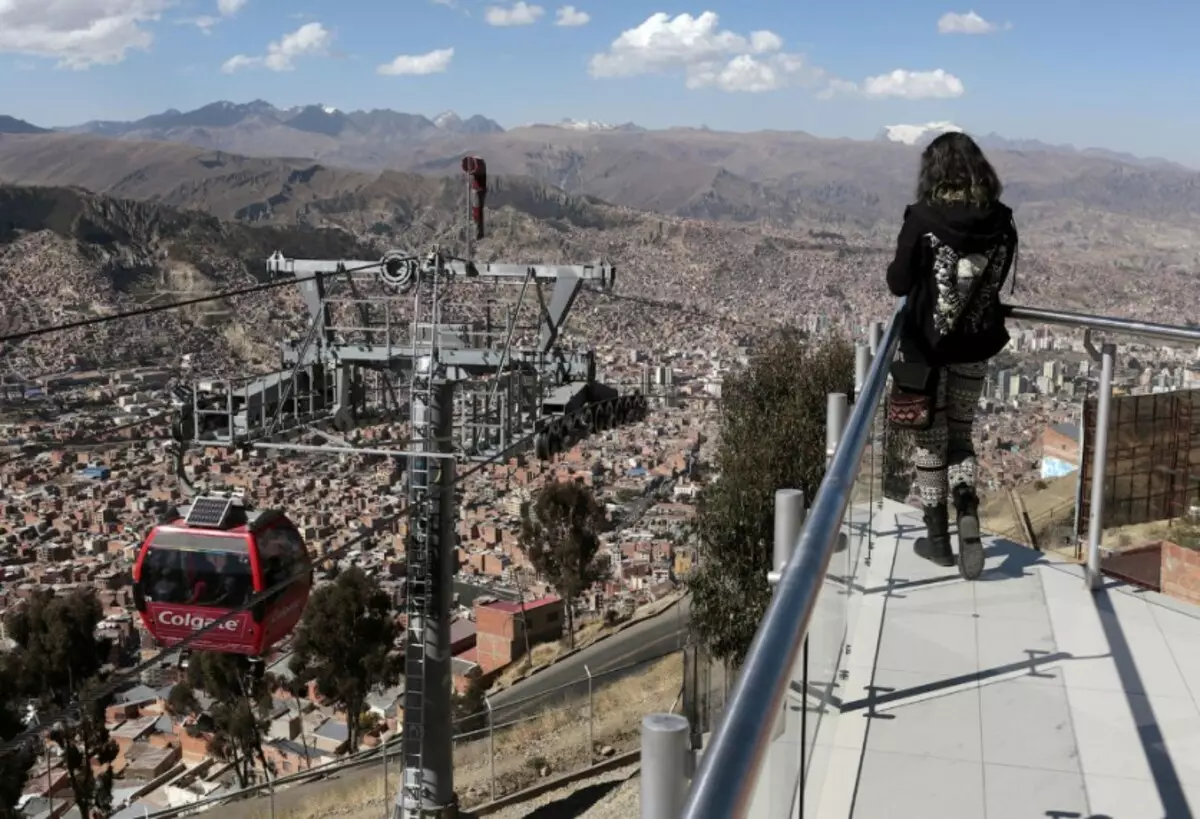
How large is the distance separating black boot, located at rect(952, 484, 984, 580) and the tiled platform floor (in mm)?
39

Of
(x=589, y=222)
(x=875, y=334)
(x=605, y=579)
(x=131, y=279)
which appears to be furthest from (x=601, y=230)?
(x=875, y=334)

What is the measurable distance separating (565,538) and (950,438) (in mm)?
15748

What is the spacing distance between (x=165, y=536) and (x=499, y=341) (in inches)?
110

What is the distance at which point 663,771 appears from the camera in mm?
589

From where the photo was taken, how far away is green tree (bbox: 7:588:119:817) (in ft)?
41.5

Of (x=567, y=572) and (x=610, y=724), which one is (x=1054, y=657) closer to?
(x=610, y=724)

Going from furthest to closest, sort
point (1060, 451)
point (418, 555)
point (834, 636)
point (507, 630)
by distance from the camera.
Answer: point (507, 630), point (418, 555), point (1060, 451), point (834, 636)

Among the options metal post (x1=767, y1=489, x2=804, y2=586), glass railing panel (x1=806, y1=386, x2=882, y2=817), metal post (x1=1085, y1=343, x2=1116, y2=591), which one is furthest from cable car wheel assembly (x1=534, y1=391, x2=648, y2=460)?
metal post (x1=767, y1=489, x2=804, y2=586)

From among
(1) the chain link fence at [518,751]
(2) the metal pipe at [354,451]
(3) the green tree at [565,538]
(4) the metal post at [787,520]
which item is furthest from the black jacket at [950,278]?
(3) the green tree at [565,538]

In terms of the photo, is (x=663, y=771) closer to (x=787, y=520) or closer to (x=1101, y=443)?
(x=787, y=520)

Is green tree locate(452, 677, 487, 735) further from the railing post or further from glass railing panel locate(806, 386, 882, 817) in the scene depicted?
the railing post

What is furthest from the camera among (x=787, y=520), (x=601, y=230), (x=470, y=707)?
(x=601, y=230)

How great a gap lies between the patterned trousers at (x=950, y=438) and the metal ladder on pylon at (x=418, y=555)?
14.5 feet

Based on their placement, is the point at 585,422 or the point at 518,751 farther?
the point at 518,751
